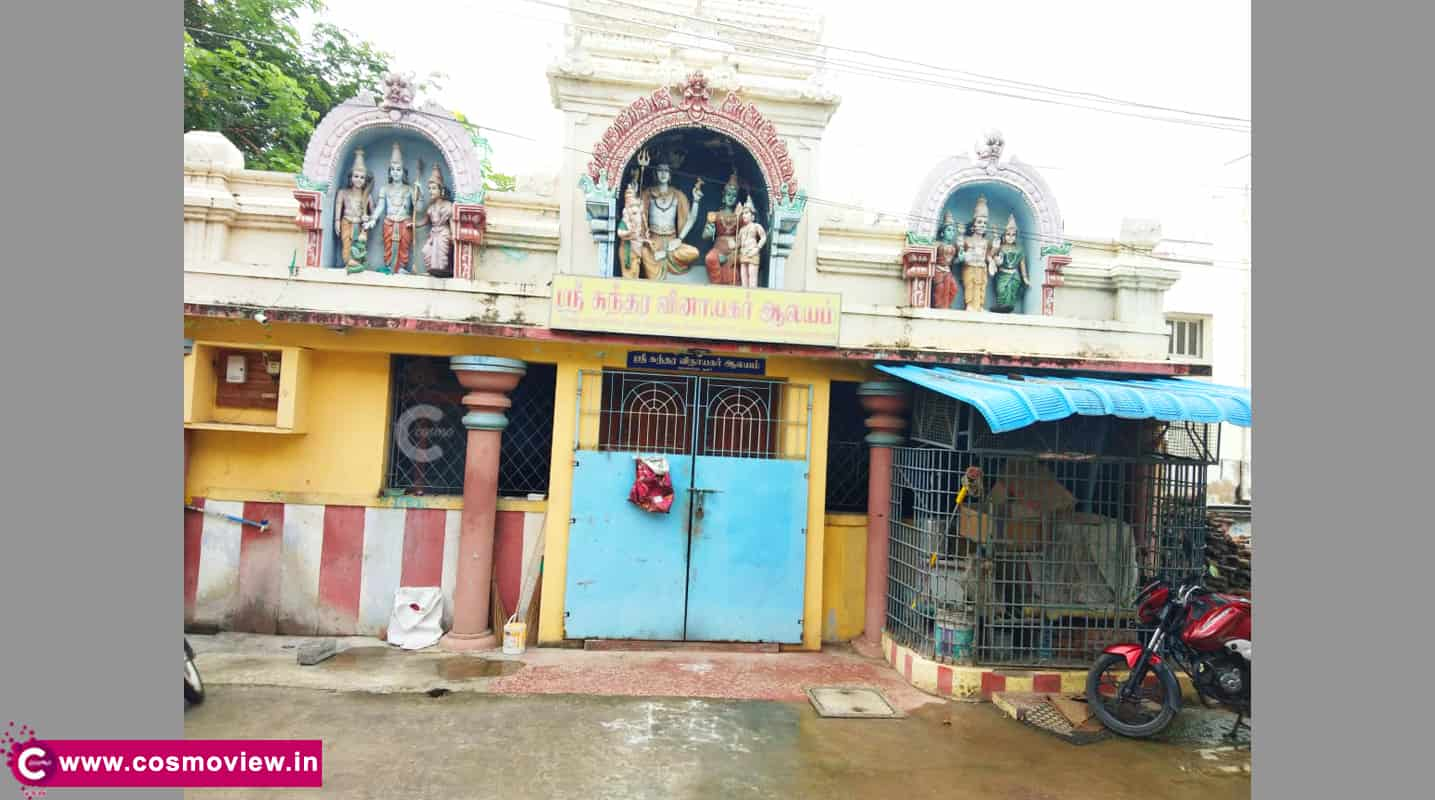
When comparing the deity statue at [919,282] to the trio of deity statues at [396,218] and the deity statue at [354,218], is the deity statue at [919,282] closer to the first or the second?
the trio of deity statues at [396,218]

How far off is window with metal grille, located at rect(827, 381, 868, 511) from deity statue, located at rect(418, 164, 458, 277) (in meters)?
4.14

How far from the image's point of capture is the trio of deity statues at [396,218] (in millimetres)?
7254

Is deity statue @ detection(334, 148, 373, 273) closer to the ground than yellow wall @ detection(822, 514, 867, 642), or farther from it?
farther from it

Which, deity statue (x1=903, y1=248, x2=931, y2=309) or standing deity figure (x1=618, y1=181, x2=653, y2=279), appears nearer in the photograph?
standing deity figure (x1=618, y1=181, x2=653, y2=279)

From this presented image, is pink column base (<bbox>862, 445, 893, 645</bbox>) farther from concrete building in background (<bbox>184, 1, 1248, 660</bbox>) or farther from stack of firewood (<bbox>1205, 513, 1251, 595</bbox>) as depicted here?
stack of firewood (<bbox>1205, 513, 1251, 595</bbox>)

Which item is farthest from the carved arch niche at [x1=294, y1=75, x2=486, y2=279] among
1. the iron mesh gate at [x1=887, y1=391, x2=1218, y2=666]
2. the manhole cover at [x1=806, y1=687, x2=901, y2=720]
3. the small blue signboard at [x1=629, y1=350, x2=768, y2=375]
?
the manhole cover at [x1=806, y1=687, x2=901, y2=720]

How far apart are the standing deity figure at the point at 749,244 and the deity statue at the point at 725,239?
84 millimetres

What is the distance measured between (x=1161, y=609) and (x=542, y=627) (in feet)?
17.3

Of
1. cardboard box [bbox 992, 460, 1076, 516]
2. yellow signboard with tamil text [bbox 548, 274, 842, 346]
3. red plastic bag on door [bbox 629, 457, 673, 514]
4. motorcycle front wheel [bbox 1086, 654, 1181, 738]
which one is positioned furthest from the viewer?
red plastic bag on door [bbox 629, 457, 673, 514]

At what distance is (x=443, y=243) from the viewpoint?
289 inches

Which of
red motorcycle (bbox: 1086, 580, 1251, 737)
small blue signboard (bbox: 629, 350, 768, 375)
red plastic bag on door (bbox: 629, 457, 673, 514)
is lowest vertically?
red motorcycle (bbox: 1086, 580, 1251, 737)

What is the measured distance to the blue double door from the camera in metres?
7.12

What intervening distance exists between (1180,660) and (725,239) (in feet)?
17.5

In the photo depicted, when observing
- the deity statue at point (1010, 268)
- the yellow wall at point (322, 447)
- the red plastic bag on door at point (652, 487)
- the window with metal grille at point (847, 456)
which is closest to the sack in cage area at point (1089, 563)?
the window with metal grille at point (847, 456)
